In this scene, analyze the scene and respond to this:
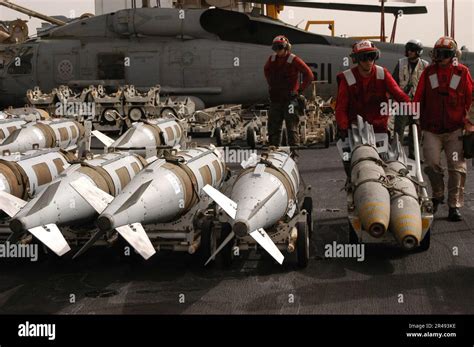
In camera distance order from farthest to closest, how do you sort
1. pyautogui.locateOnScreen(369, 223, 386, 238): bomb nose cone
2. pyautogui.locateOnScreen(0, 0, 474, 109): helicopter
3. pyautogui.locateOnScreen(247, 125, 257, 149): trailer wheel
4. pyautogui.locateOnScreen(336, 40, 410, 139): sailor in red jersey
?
1. pyautogui.locateOnScreen(0, 0, 474, 109): helicopter
2. pyautogui.locateOnScreen(247, 125, 257, 149): trailer wheel
3. pyautogui.locateOnScreen(336, 40, 410, 139): sailor in red jersey
4. pyautogui.locateOnScreen(369, 223, 386, 238): bomb nose cone

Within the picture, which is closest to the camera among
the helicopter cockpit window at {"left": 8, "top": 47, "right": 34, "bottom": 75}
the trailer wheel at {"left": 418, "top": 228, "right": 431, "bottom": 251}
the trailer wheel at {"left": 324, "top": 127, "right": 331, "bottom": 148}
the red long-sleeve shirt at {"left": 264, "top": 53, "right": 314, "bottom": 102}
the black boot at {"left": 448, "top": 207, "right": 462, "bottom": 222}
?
the trailer wheel at {"left": 418, "top": 228, "right": 431, "bottom": 251}

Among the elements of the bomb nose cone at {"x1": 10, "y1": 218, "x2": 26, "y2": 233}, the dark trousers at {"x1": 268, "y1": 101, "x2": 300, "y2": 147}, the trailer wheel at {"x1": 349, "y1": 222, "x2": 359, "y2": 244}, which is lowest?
the trailer wheel at {"x1": 349, "y1": 222, "x2": 359, "y2": 244}

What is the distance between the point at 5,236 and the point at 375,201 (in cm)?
424

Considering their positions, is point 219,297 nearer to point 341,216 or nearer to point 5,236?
point 5,236

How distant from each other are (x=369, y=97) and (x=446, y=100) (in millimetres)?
1017

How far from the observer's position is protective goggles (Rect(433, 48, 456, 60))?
8539mm

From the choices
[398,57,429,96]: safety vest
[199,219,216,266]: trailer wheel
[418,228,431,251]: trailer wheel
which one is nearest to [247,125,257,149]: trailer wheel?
[398,57,429,96]: safety vest

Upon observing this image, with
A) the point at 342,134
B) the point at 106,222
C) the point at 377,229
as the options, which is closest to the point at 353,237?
the point at 377,229

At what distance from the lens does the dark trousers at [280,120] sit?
40.7 ft

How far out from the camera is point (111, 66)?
22.1m

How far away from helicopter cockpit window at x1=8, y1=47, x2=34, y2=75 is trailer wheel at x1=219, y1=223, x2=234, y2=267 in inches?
670

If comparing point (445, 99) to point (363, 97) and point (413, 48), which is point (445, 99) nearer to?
point (363, 97)

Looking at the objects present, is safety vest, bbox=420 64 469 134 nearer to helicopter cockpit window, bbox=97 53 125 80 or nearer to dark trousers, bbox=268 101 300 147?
dark trousers, bbox=268 101 300 147

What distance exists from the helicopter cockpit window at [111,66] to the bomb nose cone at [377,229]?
16.6m
